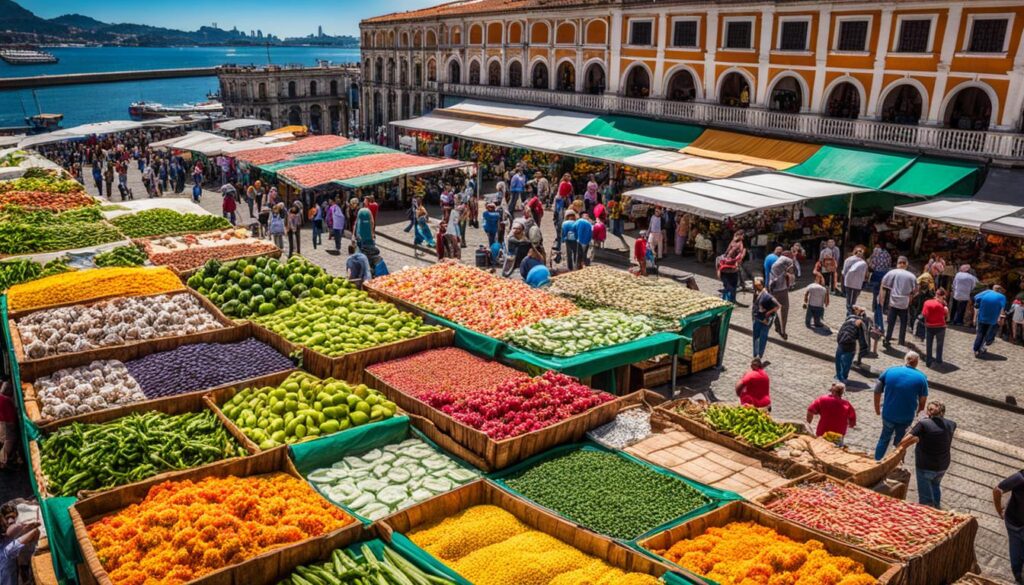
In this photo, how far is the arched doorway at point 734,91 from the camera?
1126 inches

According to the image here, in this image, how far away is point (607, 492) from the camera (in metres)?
7.09

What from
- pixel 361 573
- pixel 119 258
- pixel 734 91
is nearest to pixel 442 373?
pixel 361 573

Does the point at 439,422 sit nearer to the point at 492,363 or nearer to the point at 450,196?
the point at 492,363

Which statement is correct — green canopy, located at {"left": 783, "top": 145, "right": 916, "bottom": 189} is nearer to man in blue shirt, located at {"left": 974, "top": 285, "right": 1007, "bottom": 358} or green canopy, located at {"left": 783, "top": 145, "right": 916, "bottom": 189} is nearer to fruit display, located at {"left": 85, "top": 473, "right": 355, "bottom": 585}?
man in blue shirt, located at {"left": 974, "top": 285, "right": 1007, "bottom": 358}

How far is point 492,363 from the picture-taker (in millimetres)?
10227

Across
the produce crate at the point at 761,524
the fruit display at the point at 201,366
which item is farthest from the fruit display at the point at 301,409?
the produce crate at the point at 761,524

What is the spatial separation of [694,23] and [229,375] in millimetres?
25071

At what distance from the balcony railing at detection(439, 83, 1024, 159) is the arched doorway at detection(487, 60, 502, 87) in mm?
4142

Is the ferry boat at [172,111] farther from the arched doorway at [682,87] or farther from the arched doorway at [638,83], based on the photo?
the arched doorway at [682,87]

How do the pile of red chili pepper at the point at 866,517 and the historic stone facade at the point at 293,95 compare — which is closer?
the pile of red chili pepper at the point at 866,517

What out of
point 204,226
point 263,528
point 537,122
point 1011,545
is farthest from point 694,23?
point 263,528

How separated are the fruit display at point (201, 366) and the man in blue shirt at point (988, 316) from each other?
11718 mm

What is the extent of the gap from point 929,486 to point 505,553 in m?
5.21

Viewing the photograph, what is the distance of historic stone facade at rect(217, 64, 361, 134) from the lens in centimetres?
7012
